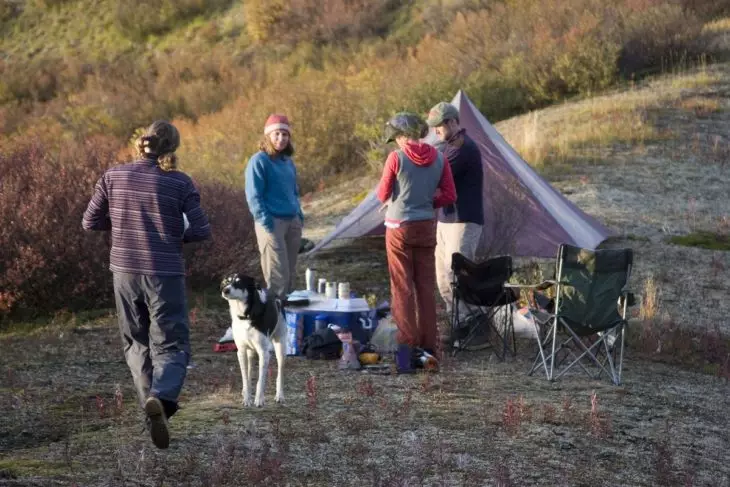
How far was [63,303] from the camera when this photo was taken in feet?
32.3

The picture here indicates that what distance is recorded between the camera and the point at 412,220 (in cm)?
733

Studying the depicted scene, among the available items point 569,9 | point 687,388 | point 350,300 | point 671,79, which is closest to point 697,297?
point 687,388

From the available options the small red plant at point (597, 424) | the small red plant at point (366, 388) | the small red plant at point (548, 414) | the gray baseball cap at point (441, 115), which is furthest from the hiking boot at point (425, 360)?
the gray baseball cap at point (441, 115)

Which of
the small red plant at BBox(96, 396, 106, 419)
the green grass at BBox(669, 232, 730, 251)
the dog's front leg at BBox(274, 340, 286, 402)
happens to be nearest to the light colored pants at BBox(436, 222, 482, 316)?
the dog's front leg at BBox(274, 340, 286, 402)

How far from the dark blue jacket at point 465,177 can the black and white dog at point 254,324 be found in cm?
216

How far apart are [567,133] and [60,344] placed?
1053 centimetres

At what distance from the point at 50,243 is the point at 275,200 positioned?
2.74 meters

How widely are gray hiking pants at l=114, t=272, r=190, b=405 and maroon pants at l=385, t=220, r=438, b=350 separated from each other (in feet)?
7.07

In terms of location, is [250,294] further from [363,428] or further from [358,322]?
[358,322]

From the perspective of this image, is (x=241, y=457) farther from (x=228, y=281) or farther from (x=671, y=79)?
(x=671, y=79)

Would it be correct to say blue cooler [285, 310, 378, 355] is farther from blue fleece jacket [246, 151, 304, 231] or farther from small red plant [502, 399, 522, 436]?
small red plant [502, 399, 522, 436]

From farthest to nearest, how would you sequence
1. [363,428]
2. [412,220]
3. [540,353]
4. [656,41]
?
[656,41] → [540,353] → [412,220] → [363,428]

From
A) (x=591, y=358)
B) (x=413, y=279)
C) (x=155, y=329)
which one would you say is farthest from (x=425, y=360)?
(x=155, y=329)

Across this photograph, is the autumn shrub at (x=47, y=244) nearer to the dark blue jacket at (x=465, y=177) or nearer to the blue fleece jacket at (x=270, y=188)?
the blue fleece jacket at (x=270, y=188)
